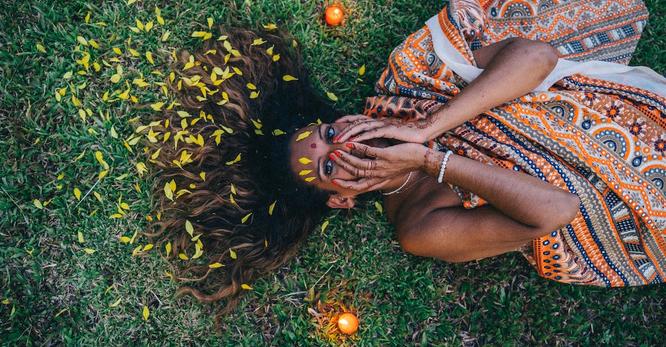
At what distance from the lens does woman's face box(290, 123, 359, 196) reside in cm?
311

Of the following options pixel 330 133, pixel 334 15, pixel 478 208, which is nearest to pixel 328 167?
pixel 330 133

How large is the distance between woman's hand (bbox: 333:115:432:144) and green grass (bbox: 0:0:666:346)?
99 cm

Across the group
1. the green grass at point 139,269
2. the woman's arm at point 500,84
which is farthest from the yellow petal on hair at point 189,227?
the woman's arm at point 500,84

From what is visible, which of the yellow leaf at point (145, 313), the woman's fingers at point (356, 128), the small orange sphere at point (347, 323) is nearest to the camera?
the woman's fingers at point (356, 128)

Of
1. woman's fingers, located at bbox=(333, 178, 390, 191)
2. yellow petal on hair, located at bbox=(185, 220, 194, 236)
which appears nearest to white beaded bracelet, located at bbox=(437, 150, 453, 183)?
woman's fingers, located at bbox=(333, 178, 390, 191)

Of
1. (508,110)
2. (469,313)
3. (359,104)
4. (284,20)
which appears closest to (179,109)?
(284,20)

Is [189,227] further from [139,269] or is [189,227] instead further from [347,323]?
[347,323]

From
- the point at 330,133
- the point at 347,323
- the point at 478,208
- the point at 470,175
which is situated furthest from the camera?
the point at 347,323

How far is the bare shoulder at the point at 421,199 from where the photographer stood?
11.5ft

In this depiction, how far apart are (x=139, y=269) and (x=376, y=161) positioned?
207cm

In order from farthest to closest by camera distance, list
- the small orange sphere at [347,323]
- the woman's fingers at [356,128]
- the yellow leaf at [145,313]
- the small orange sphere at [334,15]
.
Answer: the small orange sphere at [334,15], the yellow leaf at [145,313], the small orange sphere at [347,323], the woman's fingers at [356,128]

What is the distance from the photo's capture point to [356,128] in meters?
3.12

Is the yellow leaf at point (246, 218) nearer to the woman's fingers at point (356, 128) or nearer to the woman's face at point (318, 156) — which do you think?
the woman's face at point (318, 156)

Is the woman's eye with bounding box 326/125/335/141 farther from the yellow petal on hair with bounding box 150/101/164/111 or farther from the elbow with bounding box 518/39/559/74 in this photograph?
the yellow petal on hair with bounding box 150/101/164/111
